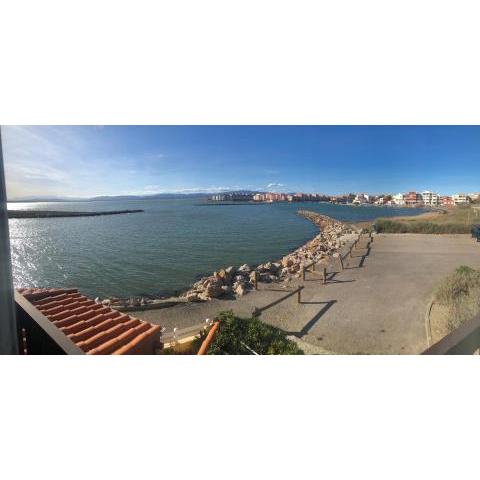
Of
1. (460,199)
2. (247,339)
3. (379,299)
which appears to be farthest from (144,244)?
(460,199)

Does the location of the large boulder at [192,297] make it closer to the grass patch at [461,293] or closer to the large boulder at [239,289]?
the large boulder at [239,289]

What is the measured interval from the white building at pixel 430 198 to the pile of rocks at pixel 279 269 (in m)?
0.72

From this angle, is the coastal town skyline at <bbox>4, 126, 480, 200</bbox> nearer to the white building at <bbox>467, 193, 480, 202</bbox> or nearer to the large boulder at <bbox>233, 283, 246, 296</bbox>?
the white building at <bbox>467, 193, 480, 202</bbox>

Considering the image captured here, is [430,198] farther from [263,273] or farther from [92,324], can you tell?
[92,324]

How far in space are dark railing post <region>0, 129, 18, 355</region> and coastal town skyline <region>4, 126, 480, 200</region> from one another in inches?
5.0

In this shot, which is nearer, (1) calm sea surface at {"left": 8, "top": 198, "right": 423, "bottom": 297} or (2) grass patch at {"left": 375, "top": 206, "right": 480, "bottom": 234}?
(1) calm sea surface at {"left": 8, "top": 198, "right": 423, "bottom": 297}

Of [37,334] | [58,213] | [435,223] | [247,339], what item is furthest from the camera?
[435,223]

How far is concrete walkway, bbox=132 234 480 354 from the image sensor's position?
8.49 ft

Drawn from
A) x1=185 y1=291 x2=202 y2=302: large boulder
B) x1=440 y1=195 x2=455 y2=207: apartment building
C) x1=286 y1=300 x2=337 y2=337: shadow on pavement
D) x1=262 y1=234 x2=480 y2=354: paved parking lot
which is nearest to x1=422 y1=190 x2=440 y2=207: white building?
x1=440 y1=195 x2=455 y2=207: apartment building

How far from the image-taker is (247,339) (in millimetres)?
2621

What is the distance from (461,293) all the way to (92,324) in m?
3.43
